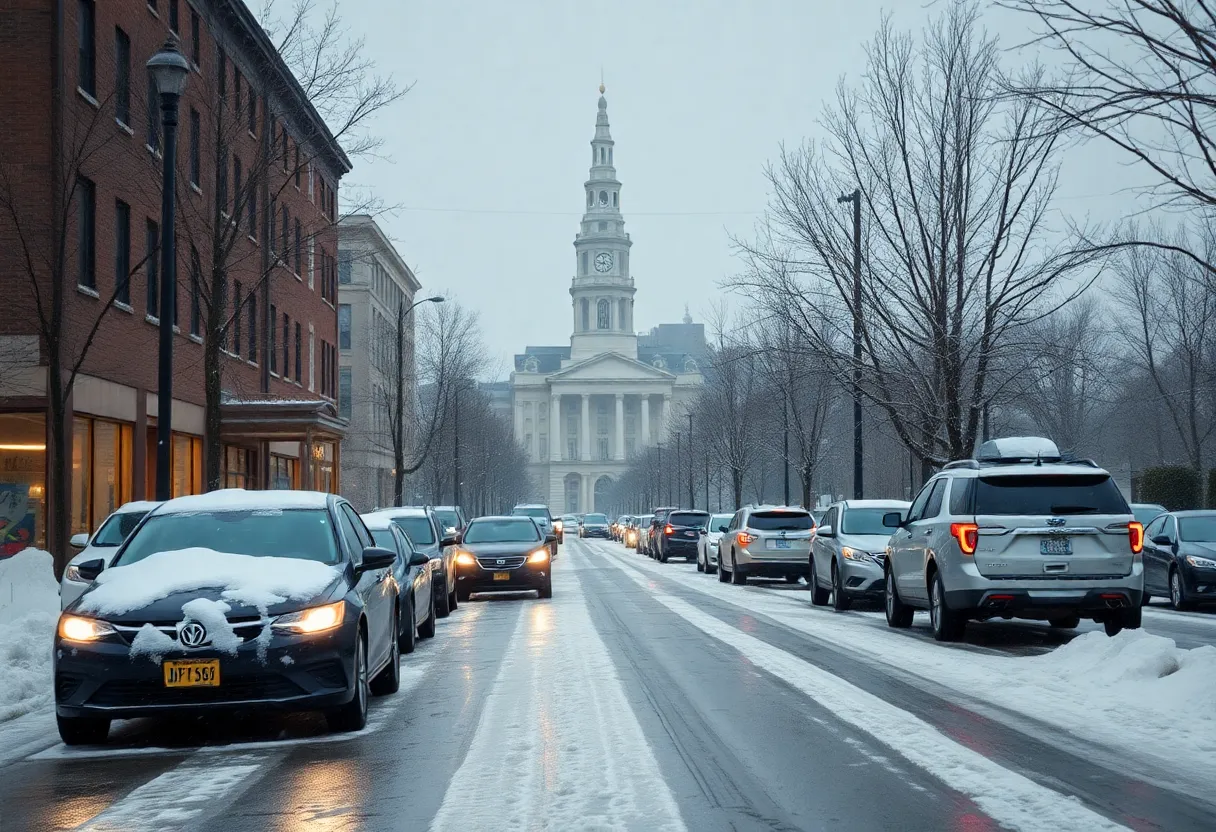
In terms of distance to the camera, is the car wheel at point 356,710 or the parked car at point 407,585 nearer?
the car wheel at point 356,710

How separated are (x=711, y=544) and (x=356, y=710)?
3005 centimetres

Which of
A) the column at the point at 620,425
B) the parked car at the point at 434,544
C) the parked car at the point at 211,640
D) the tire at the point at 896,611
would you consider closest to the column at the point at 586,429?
the column at the point at 620,425

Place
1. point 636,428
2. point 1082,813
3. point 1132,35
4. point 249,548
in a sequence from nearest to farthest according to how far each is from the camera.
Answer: point 1082,813
point 1132,35
point 249,548
point 636,428

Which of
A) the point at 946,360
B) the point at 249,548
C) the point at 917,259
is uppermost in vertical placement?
the point at 917,259

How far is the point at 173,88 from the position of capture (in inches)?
757

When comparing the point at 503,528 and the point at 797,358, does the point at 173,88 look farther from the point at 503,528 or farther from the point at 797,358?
the point at 797,358

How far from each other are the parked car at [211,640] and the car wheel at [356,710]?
0.01m

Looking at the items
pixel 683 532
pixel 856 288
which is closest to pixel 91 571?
pixel 856 288

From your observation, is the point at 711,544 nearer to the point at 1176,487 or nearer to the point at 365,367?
the point at 1176,487

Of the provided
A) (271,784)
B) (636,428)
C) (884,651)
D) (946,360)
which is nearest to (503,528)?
(946,360)

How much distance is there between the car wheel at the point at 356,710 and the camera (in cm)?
1027

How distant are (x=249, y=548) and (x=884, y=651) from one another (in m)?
7.37

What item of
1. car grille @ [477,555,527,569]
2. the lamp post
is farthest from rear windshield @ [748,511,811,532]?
Result: the lamp post

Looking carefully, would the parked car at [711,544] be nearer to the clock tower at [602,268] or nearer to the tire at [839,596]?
the tire at [839,596]
